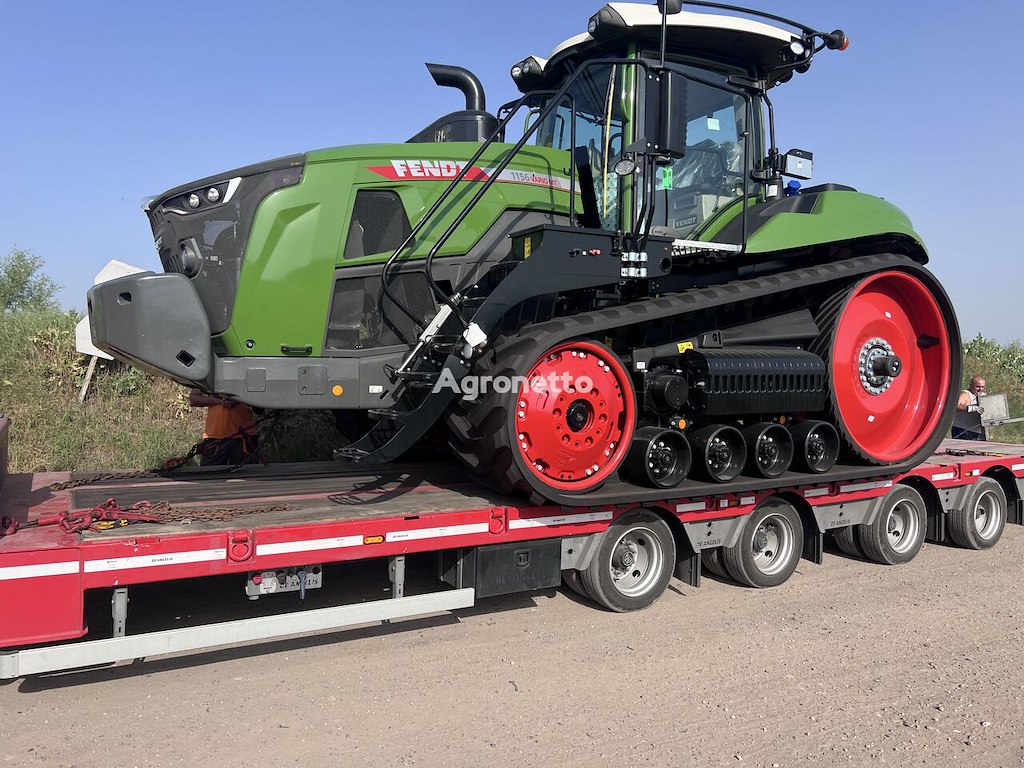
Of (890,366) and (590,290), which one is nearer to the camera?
(590,290)

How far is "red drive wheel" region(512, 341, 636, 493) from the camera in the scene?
475cm

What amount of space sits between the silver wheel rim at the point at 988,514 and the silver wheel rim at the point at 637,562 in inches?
156

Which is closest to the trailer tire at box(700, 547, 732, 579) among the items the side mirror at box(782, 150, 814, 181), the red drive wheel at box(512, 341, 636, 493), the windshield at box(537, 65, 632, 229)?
the red drive wheel at box(512, 341, 636, 493)

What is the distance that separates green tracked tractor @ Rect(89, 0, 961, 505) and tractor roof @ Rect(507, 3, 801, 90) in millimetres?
22

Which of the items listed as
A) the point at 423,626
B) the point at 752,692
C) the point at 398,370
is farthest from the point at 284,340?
the point at 752,692

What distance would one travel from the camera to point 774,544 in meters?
6.11

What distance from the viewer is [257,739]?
139 inches

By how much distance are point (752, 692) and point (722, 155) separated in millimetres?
4009

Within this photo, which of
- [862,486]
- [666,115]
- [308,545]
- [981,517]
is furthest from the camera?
[981,517]

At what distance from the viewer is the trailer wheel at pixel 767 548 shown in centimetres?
582

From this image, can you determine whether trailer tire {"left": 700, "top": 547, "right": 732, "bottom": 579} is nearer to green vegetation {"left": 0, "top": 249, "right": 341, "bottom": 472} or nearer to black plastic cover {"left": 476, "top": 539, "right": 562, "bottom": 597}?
black plastic cover {"left": 476, "top": 539, "right": 562, "bottom": 597}

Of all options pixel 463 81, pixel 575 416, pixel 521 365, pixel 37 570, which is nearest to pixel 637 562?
pixel 575 416

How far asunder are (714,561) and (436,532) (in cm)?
246

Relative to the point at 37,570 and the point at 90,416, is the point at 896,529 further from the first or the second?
the point at 90,416
